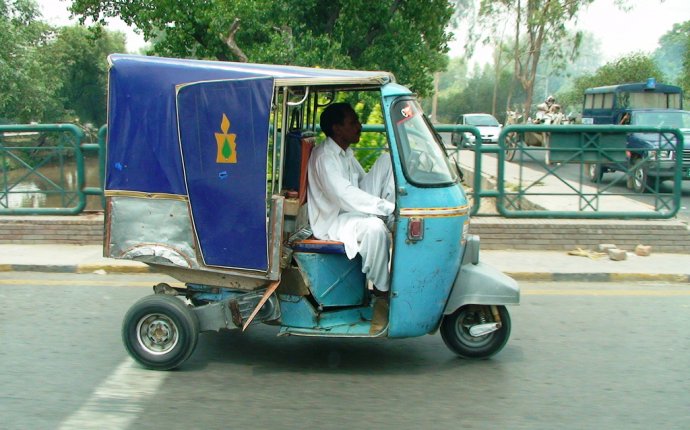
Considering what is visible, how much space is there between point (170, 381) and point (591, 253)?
568cm

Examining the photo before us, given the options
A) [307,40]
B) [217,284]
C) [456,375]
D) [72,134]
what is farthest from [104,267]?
A: [307,40]

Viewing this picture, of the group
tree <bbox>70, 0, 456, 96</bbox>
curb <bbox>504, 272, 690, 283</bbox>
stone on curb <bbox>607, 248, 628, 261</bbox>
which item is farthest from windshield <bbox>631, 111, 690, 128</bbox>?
curb <bbox>504, 272, 690, 283</bbox>

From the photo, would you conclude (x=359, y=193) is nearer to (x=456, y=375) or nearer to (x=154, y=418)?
(x=456, y=375)

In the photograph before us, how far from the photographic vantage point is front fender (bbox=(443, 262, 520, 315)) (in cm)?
519

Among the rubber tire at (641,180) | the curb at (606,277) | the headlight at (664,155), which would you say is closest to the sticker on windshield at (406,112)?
the curb at (606,277)

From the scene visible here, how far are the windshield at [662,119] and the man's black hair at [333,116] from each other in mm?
15102

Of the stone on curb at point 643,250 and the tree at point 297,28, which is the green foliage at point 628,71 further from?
the stone on curb at point 643,250

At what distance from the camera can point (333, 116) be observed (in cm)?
549

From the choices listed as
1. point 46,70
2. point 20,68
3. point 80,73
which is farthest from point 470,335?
point 80,73

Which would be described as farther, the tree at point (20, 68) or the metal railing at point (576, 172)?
the tree at point (20, 68)

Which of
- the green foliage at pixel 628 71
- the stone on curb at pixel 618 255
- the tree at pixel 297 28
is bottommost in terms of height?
the stone on curb at pixel 618 255

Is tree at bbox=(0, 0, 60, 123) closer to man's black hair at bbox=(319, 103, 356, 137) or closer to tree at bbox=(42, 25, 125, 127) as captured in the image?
tree at bbox=(42, 25, 125, 127)

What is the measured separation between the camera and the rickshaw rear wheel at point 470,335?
5445mm

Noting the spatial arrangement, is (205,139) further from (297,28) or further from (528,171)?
(297,28)
